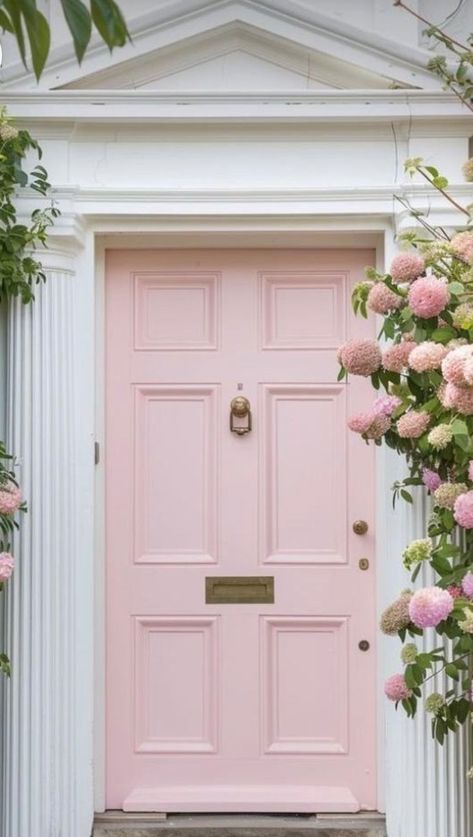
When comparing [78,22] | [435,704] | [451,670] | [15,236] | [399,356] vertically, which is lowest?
[435,704]

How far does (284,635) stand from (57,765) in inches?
34.2

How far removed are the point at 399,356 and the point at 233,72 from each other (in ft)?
3.98

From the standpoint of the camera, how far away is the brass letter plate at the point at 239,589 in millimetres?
3221

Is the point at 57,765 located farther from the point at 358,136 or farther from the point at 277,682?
the point at 358,136

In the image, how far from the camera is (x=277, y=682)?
3.23 metres

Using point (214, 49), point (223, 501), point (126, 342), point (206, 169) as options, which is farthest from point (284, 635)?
point (214, 49)

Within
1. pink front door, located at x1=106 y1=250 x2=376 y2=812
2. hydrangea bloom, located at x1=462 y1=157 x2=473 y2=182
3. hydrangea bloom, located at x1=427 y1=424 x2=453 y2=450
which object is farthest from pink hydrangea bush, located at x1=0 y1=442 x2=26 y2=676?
hydrangea bloom, located at x1=462 y1=157 x2=473 y2=182

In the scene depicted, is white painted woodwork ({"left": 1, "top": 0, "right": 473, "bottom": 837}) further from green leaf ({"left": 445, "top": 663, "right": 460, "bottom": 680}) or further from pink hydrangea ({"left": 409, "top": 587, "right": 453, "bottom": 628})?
pink hydrangea ({"left": 409, "top": 587, "right": 453, "bottom": 628})

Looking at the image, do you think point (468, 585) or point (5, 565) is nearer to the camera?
point (468, 585)

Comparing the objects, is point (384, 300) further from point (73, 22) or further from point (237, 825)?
point (237, 825)

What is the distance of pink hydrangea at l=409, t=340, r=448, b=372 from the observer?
2320 millimetres

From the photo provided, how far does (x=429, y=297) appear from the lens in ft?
7.75

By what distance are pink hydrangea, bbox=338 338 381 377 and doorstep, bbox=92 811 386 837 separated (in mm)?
1606

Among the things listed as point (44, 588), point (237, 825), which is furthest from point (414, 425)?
point (237, 825)
